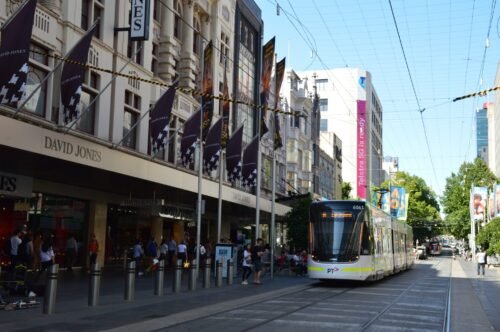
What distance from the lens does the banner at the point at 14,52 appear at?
48.4ft

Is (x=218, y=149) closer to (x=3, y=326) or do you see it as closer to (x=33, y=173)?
(x=33, y=173)

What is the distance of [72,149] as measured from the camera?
60.1ft

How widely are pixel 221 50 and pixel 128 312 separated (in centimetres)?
2751

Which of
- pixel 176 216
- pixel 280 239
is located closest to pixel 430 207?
pixel 280 239

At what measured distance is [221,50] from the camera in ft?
125

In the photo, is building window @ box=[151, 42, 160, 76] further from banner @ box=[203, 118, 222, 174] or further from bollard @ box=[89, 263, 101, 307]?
bollard @ box=[89, 263, 101, 307]

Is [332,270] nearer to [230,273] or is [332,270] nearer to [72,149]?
[230,273]

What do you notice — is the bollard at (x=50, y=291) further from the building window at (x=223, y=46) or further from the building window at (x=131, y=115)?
the building window at (x=223, y=46)

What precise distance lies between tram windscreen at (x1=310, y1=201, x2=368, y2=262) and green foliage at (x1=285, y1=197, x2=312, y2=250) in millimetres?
11832

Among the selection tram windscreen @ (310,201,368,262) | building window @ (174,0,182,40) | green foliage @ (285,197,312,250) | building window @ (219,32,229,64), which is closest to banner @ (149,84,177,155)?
tram windscreen @ (310,201,368,262)

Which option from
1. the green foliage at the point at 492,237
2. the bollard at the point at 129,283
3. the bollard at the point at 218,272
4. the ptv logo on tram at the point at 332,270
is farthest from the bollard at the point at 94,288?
the green foliage at the point at 492,237

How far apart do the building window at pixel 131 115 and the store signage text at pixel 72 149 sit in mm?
6968

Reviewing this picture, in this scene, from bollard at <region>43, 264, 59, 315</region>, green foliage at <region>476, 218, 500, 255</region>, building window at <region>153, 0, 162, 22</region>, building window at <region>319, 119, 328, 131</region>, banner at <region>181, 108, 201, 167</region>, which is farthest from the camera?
building window at <region>319, 119, 328, 131</region>

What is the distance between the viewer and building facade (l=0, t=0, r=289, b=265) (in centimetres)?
1927
